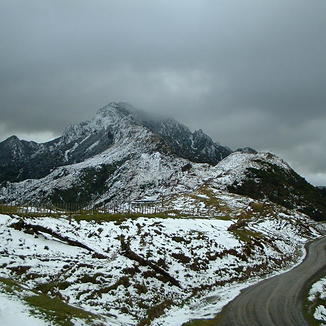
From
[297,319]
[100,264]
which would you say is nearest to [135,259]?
[100,264]

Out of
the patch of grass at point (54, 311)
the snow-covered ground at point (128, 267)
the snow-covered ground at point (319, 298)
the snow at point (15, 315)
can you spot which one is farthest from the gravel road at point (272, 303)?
the snow at point (15, 315)

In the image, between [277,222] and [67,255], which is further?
[277,222]

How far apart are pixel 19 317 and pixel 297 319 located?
2195 cm

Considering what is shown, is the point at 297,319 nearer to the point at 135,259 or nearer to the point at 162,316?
the point at 162,316

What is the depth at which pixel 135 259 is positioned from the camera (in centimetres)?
4025

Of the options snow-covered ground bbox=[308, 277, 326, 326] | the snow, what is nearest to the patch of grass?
the snow

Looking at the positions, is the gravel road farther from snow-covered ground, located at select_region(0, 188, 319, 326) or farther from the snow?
the snow

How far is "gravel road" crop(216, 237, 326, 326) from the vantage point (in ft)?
92.5

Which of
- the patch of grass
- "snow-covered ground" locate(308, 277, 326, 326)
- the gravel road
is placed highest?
the patch of grass

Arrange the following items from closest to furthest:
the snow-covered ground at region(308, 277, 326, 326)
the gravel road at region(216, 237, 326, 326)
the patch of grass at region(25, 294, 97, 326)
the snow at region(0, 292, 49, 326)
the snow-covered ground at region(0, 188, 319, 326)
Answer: the snow at region(0, 292, 49, 326)
the patch of grass at region(25, 294, 97, 326)
the gravel road at region(216, 237, 326, 326)
the snow-covered ground at region(308, 277, 326, 326)
the snow-covered ground at region(0, 188, 319, 326)

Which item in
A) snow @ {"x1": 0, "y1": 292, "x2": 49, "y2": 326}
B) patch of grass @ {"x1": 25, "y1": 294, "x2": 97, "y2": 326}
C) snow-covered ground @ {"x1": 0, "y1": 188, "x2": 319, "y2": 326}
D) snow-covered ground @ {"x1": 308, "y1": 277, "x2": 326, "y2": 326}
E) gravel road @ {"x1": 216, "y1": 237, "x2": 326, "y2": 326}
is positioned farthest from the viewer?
snow-covered ground @ {"x1": 0, "y1": 188, "x2": 319, "y2": 326}

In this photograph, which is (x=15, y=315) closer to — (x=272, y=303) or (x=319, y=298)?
(x=272, y=303)

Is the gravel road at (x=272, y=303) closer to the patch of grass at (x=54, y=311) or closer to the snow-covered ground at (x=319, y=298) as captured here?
the snow-covered ground at (x=319, y=298)

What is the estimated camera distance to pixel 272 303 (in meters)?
33.8
